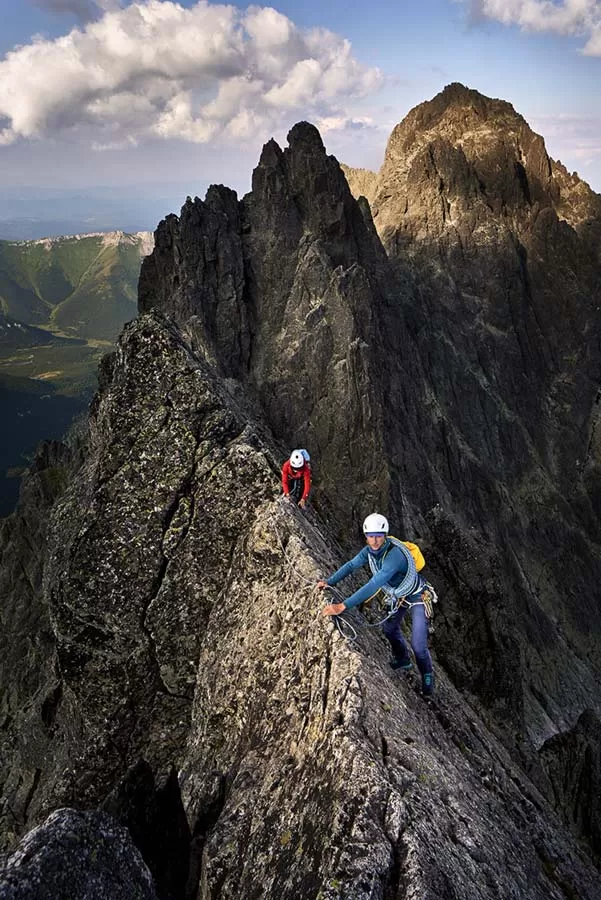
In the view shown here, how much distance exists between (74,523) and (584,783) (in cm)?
3934

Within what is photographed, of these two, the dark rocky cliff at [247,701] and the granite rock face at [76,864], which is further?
the dark rocky cliff at [247,701]

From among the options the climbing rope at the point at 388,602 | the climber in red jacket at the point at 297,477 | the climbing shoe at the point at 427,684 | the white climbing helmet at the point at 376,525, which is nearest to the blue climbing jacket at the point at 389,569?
the climbing rope at the point at 388,602

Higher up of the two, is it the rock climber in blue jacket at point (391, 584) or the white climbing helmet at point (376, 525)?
the white climbing helmet at point (376, 525)

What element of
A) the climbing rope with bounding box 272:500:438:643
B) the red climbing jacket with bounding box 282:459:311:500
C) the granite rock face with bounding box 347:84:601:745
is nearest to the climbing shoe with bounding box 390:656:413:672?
the climbing rope with bounding box 272:500:438:643

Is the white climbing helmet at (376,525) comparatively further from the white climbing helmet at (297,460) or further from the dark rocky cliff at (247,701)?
the white climbing helmet at (297,460)

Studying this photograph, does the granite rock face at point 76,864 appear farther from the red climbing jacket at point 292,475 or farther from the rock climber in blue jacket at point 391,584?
the red climbing jacket at point 292,475

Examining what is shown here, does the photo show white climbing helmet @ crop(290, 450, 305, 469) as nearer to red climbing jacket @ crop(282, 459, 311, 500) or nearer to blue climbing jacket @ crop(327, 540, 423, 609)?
red climbing jacket @ crop(282, 459, 311, 500)

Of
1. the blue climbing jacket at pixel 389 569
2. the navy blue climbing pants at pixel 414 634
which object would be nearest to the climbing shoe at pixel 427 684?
the navy blue climbing pants at pixel 414 634

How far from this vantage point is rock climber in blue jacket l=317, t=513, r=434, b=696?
14188 millimetres

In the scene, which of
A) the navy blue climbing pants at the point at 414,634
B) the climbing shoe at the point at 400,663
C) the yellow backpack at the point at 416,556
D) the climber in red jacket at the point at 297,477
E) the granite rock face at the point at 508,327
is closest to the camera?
the yellow backpack at the point at 416,556

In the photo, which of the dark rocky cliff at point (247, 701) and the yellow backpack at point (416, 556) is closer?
the dark rocky cliff at point (247, 701)

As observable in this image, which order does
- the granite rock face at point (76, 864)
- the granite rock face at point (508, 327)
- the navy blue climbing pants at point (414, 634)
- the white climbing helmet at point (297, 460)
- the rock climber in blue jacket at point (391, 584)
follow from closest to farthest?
1. the granite rock face at point (76, 864)
2. the rock climber in blue jacket at point (391, 584)
3. the navy blue climbing pants at point (414, 634)
4. the white climbing helmet at point (297, 460)
5. the granite rock face at point (508, 327)

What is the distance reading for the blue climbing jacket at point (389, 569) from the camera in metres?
14.6

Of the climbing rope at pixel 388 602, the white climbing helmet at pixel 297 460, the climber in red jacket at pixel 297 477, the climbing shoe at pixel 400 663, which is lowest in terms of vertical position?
the climbing shoe at pixel 400 663
